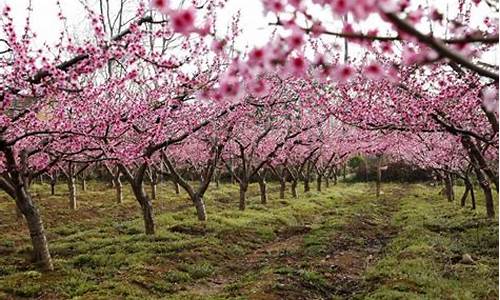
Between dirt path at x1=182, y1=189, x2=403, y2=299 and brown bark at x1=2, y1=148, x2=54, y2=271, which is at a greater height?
brown bark at x1=2, y1=148, x2=54, y2=271

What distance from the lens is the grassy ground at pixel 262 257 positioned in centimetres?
1051

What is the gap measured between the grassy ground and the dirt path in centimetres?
3

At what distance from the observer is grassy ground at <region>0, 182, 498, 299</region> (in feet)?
34.5

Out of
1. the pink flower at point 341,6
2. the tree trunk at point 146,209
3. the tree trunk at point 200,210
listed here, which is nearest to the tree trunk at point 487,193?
the tree trunk at point 200,210

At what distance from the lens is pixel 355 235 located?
17875 millimetres

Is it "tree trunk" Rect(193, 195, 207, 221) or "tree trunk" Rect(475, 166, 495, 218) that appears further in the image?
"tree trunk" Rect(193, 195, 207, 221)

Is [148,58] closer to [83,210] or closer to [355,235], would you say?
[355,235]

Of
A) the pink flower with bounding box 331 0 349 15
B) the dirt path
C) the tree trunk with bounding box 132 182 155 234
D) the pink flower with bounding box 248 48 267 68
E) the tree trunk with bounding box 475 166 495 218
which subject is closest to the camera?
the pink flower with bounding box 331 0 349 15

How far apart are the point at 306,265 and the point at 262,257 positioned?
202 cm

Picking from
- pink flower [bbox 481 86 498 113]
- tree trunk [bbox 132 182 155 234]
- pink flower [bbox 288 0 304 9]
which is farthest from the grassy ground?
pink flower [bbox 288 0 304 9]

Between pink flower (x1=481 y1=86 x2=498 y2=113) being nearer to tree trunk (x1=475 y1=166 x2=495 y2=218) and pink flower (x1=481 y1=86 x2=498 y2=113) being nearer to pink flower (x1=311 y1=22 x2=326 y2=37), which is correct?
tree trunk (x1=475 y1=166 x2=495 y2=218)

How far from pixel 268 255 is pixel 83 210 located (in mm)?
13671

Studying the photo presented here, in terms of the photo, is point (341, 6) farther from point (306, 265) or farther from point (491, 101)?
point (306, 265)

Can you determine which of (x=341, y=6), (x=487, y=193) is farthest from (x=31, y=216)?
(x=487, y=193)
